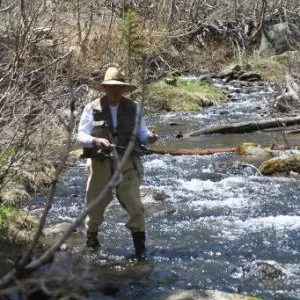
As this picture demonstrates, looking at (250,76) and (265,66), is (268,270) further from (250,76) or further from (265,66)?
(265,66)

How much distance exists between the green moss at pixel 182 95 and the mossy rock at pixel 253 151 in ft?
24.3

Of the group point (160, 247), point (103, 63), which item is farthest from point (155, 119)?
point (160, 247)

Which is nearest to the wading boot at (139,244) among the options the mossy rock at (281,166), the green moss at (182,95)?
the mossy rock at (281,166)

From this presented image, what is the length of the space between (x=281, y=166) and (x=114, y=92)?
200 inches

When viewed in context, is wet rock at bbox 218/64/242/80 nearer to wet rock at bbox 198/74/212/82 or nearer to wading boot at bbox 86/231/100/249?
wet rock at bbox 198/74/212/82

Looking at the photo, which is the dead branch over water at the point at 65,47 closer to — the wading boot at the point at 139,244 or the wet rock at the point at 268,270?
the wading boot at the point at 139,244

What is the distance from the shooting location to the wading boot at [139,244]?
6059mm

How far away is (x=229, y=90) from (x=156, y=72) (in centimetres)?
266

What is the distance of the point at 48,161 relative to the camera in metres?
9.52

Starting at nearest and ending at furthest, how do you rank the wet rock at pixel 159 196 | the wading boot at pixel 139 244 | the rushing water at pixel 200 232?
1. the rushing water at pixel 200 232
2. the wading boot at pixel 139 244
3. the wet rock at pixel 159 196

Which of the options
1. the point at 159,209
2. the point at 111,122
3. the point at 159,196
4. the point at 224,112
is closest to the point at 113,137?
the point at 111,122

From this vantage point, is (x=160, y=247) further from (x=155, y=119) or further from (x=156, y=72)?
(x=156, y=72)

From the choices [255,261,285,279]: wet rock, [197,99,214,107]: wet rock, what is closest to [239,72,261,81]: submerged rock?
[197,99,214,107]: wet rock

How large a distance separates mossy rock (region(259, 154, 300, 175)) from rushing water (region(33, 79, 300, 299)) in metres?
0.25
